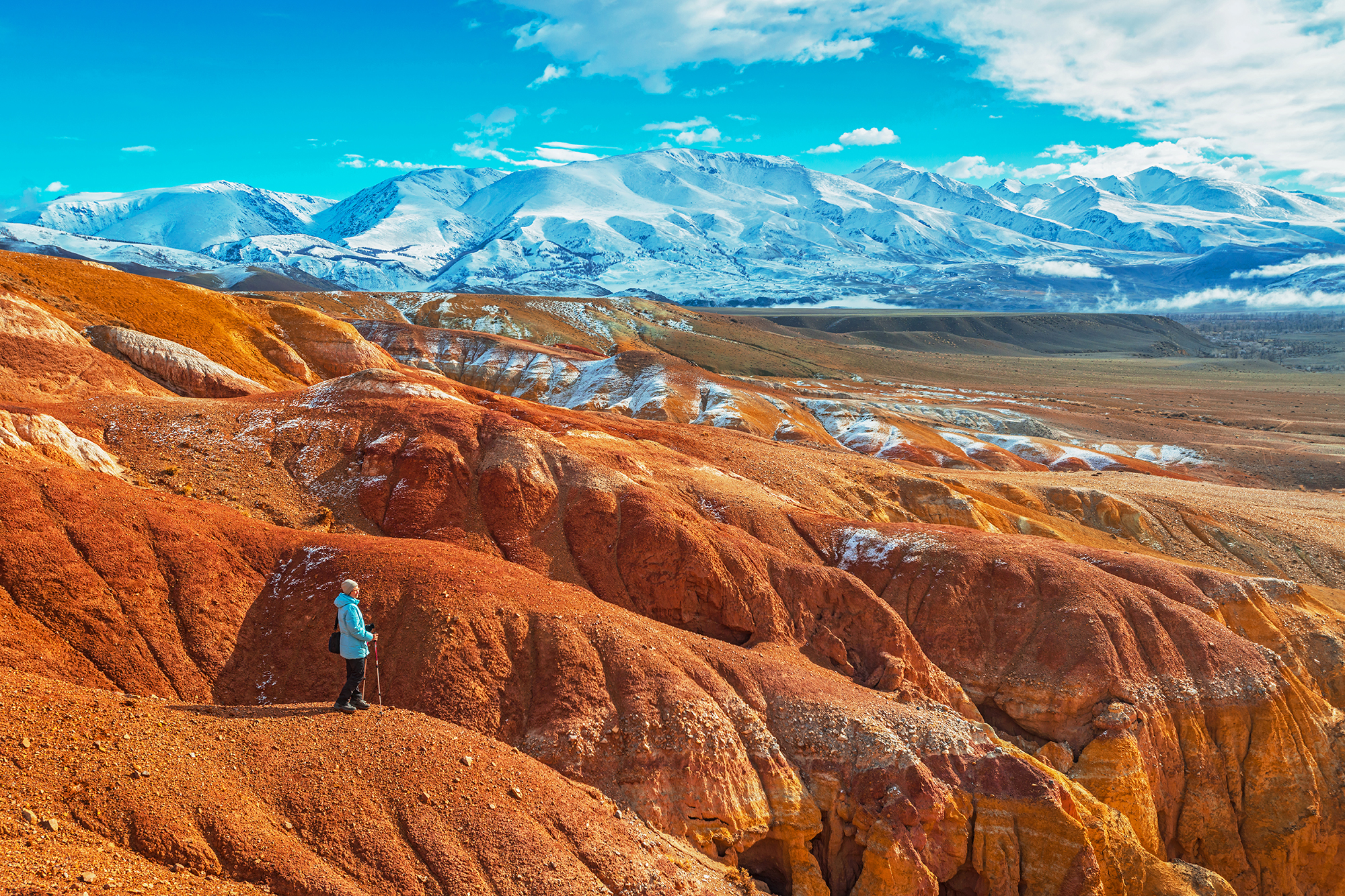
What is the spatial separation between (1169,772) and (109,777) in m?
35.2

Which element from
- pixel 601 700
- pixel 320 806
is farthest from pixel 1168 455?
pixel 320 806

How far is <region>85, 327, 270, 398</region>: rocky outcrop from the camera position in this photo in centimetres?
4294

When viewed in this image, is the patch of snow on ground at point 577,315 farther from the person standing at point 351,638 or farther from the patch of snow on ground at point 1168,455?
the person standing at point 351,638

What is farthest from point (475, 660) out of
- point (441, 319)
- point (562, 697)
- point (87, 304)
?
point (441, 319)

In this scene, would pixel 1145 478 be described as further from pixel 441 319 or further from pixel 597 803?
Result: pixel 441 319

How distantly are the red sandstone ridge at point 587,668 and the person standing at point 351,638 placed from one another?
95 cm

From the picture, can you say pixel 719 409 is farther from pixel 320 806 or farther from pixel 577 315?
pixel 577 315

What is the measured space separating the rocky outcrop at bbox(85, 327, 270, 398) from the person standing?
3403cm

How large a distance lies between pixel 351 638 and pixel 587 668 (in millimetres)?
7488

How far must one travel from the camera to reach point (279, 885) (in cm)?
1324

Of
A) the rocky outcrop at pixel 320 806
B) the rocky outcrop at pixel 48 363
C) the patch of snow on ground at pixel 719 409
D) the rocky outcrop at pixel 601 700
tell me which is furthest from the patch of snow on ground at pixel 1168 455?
the rocky outcrop at pixel 48 363

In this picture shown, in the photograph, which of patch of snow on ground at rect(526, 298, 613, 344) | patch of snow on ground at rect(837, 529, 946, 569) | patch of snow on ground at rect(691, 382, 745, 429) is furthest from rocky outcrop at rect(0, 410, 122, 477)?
patch of snow on ground at rect(526, 298, 613, 344)

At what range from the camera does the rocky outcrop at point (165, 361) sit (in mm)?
42938

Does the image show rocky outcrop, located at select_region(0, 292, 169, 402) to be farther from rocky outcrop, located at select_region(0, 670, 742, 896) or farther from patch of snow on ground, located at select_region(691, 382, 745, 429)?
patch of snow on ground, located at select_region(691, 382, 745, 429)
